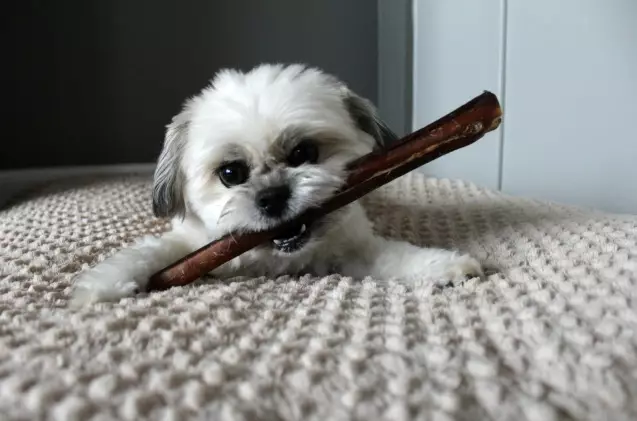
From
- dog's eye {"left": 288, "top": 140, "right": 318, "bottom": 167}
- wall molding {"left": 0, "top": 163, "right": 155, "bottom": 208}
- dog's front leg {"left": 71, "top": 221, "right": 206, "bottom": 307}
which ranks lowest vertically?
wall molding {"left": 0, "top": 163, "right": 155, "bottom": 208}

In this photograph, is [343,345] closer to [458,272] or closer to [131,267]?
[458,272]

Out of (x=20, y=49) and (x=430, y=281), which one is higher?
(x=20, y=49)

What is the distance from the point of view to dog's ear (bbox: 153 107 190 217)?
1.21 m

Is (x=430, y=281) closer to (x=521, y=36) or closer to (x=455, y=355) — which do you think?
(x=455, y=355)

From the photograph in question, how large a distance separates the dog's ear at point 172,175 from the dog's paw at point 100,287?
26 cm

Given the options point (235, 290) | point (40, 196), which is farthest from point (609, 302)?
point (40, 196)

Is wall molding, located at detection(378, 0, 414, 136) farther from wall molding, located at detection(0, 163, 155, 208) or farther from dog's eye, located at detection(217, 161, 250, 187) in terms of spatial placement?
dog's eye, located at detection(217, 161, 250, 187)

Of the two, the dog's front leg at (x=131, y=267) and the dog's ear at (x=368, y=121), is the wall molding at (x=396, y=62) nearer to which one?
the dog's ear at (x=368, y=121)

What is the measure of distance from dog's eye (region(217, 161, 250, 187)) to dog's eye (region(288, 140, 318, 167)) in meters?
0.08

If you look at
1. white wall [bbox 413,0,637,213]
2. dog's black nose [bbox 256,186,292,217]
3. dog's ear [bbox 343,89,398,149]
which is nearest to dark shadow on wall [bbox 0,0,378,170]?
white wall [bbox 413,0,637,213]

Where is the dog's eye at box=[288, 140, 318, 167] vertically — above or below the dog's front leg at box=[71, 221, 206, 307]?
above

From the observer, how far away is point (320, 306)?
837 millimetres

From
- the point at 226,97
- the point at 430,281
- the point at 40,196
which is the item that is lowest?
the point at 40,196

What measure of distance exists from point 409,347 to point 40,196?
1575 millimetres
